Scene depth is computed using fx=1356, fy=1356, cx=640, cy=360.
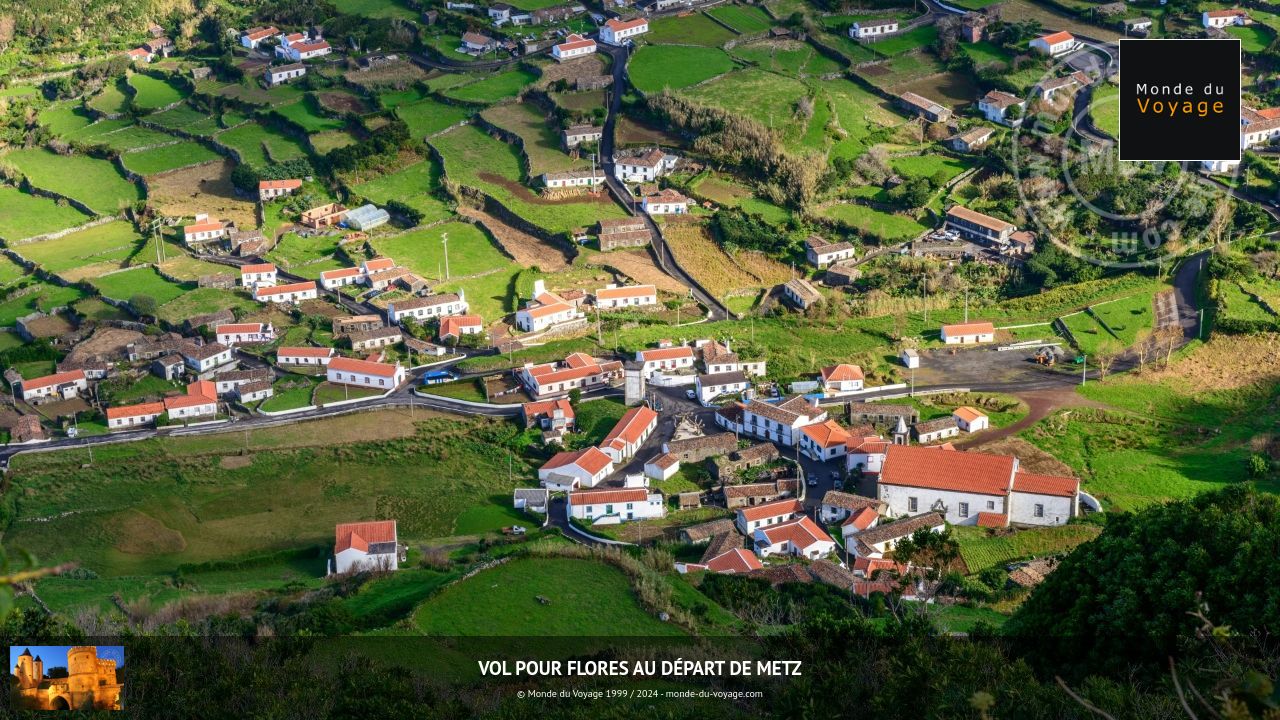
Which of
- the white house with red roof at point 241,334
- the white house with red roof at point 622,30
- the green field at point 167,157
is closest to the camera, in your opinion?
the white house with red roof at point 241,334

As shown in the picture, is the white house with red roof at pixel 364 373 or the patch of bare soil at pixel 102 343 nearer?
the white house with red roof at pixel 364 373

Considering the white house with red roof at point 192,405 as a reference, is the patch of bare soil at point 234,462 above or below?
below

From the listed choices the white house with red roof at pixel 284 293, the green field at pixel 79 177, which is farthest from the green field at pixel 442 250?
the green field at pixel 79 177

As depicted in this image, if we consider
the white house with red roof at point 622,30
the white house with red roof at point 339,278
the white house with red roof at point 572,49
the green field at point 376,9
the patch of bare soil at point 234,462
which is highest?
the green field at point 376,9

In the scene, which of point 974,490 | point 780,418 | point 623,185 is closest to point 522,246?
point 623,185

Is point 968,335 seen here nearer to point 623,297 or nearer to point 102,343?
point 623,297

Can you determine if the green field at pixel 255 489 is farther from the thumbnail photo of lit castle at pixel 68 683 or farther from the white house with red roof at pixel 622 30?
the white house with red roof at pixel 622 30
